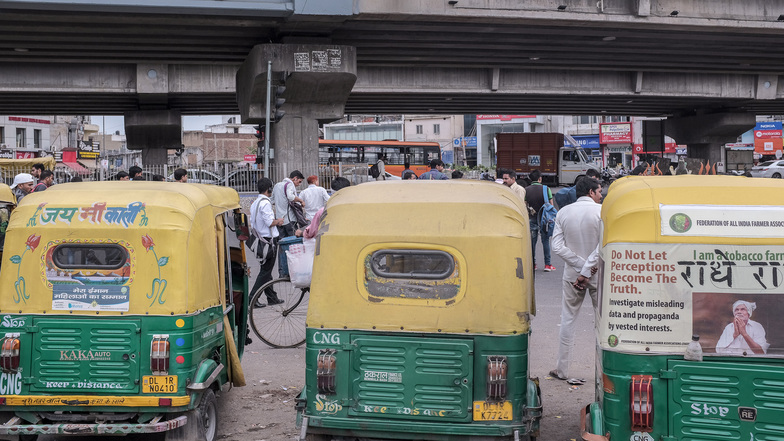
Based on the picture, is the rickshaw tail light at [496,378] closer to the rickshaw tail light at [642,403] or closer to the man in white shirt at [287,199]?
the rickshaw tail light at [642,403]

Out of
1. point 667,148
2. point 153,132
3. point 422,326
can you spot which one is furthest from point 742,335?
point 667,148

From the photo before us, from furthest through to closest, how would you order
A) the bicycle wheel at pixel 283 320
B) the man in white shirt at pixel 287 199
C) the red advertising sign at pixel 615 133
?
the red advertising sign at pixel 615 133
the man in white shirt at pixel 287 199
the bicycle wheel at pixel 283 320

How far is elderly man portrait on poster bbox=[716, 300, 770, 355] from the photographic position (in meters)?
4.11

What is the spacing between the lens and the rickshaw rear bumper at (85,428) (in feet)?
16.5

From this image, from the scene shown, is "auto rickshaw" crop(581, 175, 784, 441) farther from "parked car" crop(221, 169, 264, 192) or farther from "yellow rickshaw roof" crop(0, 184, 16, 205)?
"parked car" crop(221, 169, 264, 192)

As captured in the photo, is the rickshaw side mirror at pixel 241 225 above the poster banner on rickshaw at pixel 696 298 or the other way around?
above

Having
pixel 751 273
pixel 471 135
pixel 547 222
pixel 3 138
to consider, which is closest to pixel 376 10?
pixel 547 222

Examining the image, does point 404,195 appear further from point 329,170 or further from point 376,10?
point 329,170

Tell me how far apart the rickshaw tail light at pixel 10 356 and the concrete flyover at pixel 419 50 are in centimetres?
1391

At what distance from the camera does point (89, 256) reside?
5371 mm

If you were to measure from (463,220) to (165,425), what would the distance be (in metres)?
2.37

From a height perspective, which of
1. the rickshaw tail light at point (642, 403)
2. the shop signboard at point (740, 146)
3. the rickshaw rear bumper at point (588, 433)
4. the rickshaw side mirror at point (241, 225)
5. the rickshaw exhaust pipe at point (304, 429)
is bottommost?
the rickshaw exhaust pipe at point (304, 429)

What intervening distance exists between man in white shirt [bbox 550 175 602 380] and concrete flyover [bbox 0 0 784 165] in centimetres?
1267

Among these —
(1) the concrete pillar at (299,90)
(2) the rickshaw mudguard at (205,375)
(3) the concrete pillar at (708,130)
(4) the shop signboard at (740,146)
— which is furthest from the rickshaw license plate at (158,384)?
Answer: (4) the shop signboard at (740,146)
